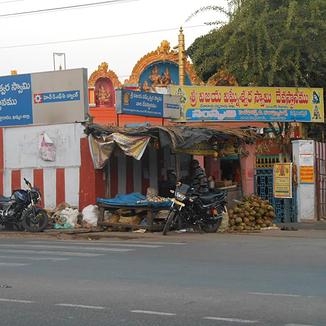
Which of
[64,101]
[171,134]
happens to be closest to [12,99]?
[64,101]

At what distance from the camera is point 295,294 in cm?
803

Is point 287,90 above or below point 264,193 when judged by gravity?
above

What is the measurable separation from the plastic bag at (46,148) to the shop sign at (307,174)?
329 inches

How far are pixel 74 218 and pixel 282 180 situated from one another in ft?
23.6

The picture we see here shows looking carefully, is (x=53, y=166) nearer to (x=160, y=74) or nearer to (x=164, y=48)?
(x=160, y=74)

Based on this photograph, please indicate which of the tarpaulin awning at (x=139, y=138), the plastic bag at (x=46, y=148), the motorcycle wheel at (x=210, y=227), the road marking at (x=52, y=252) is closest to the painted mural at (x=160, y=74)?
the plastic bag at (x=46, y=148)

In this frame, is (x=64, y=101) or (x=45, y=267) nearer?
(x=45, y=267)

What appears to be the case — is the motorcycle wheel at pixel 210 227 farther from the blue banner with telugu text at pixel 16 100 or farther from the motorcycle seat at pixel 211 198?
the blue banner with telugu text at pixel 16 100

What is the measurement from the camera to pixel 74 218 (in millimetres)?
19203

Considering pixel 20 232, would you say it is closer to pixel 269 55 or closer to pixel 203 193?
pixel 203 193

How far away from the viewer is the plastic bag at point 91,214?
1888cm

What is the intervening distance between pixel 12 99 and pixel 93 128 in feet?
13.5

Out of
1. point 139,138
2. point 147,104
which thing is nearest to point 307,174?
point 147,104

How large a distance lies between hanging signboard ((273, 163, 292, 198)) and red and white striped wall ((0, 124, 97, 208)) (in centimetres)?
605
